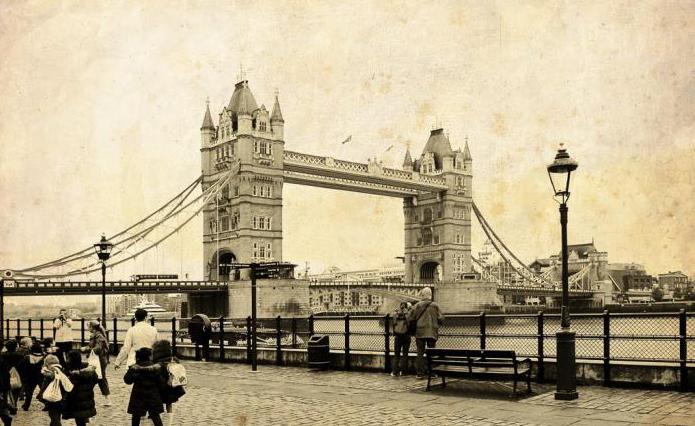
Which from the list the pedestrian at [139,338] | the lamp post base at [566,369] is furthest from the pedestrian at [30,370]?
the lamp post base at [566,369]

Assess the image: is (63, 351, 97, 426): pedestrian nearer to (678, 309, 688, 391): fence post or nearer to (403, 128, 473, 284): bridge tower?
(678, 309, 688, 391): fence post

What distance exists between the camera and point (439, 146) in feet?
315

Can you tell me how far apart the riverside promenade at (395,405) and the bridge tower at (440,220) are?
3064 inches

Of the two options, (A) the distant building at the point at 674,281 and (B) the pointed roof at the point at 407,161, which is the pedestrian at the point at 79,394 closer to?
(A) the distant building at the point at 674,281

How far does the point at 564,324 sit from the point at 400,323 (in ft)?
10.5

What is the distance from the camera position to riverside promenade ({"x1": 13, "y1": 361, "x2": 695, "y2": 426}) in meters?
7.90

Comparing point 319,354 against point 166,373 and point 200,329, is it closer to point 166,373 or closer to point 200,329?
point 200,329

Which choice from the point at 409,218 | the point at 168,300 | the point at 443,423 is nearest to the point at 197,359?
the point at 443,423

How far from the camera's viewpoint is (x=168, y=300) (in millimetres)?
103500

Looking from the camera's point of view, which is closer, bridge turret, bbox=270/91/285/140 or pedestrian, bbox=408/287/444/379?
pedestrian, bbox=408/287/444/379

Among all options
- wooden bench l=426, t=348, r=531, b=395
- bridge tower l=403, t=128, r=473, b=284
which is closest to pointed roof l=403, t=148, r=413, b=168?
bridge tower l=403, t=128, r=473, b=284

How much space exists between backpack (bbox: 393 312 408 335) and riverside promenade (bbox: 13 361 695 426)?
76 centimetres

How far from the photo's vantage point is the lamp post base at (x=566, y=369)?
29.6ft

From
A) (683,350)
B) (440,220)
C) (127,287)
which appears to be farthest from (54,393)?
(440,220)
